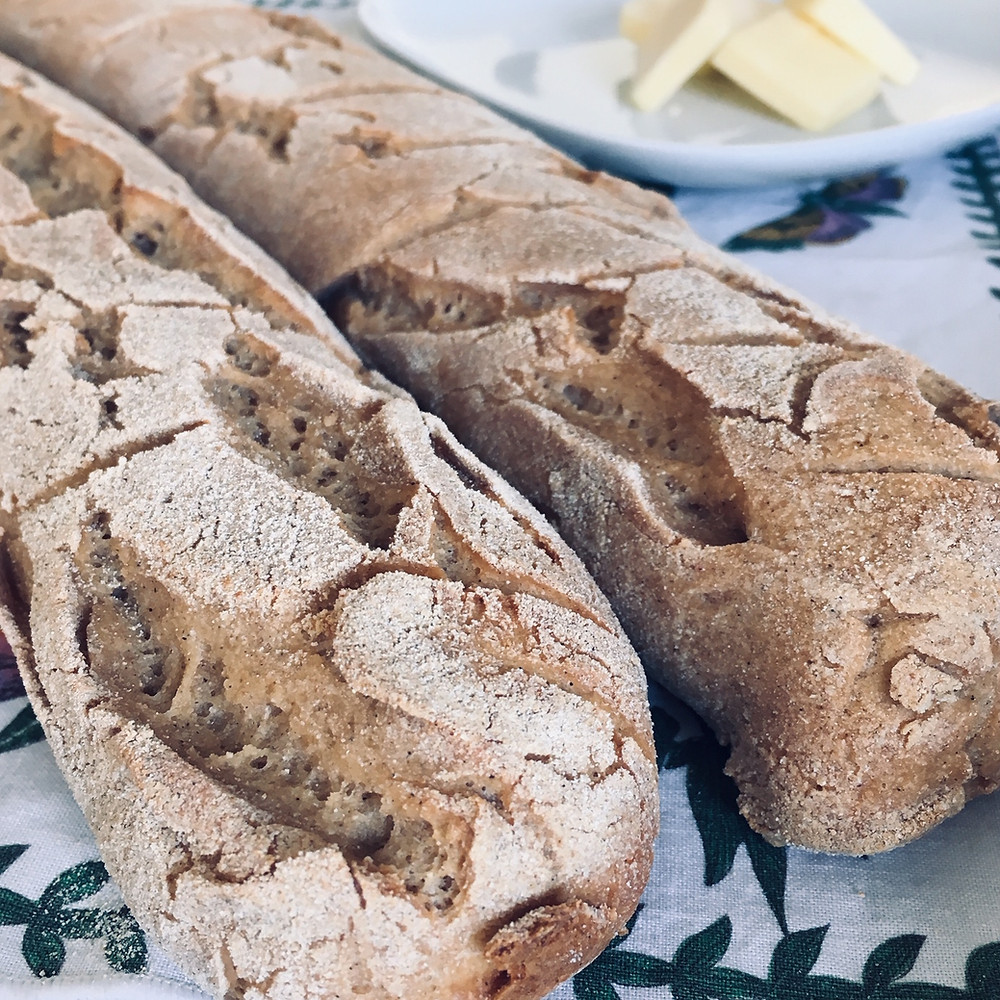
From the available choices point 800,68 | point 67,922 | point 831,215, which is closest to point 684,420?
point 67,922

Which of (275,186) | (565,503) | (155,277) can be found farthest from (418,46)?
(565,503)

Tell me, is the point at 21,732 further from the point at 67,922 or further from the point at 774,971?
the point at 774,971

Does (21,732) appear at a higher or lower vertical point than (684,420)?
lower

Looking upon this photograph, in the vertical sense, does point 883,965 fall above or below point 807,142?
below

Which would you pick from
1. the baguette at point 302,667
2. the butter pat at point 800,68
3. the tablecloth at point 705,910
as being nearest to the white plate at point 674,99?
the butter pat at point 800,68

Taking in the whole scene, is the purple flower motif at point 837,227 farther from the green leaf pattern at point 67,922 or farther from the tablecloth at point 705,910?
the green leaf pattern at point 67,922

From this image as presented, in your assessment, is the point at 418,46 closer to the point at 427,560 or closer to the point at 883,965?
the point at 427,560
